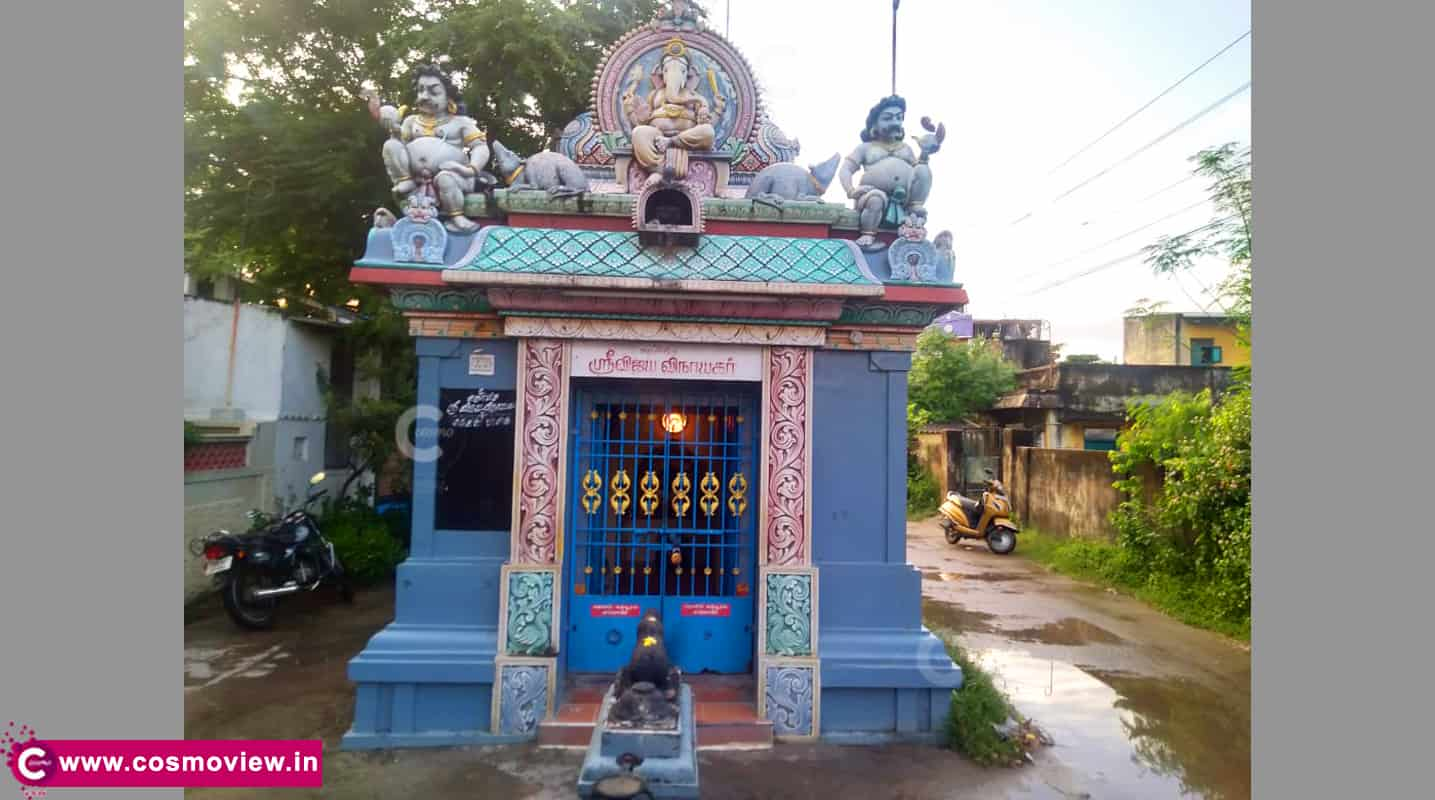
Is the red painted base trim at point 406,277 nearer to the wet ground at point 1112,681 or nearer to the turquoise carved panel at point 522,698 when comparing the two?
the turquoise carved panel at point 522,698

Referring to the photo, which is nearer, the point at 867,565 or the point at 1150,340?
the point at 867,565

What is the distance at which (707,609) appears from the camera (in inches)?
223

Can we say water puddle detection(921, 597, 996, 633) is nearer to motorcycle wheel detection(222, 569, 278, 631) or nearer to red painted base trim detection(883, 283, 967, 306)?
red painted base trim detection(883, 283, 967, 306)

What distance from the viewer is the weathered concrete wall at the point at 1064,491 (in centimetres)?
1233

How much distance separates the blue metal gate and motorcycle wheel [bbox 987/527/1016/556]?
9941 mm

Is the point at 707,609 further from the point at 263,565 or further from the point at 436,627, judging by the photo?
the point at 263,565

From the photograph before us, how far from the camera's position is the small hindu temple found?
205 inches

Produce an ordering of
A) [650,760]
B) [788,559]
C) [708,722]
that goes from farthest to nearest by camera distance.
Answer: [788,559], [708,722], [650,760]

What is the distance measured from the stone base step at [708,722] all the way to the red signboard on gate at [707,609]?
55 centimetres

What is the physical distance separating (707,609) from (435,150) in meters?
3.95

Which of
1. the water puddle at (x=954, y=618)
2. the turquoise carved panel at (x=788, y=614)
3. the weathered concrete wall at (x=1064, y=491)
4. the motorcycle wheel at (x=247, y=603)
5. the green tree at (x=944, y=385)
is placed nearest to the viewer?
the turquoise carved panel at (x=788, y=614)

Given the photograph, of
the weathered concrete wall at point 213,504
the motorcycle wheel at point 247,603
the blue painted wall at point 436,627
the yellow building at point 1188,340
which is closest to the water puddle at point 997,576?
the blue painted wall at point 436,627

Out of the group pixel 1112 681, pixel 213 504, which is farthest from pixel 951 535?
pixel 213 504

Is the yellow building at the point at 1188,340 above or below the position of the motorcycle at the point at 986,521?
above
